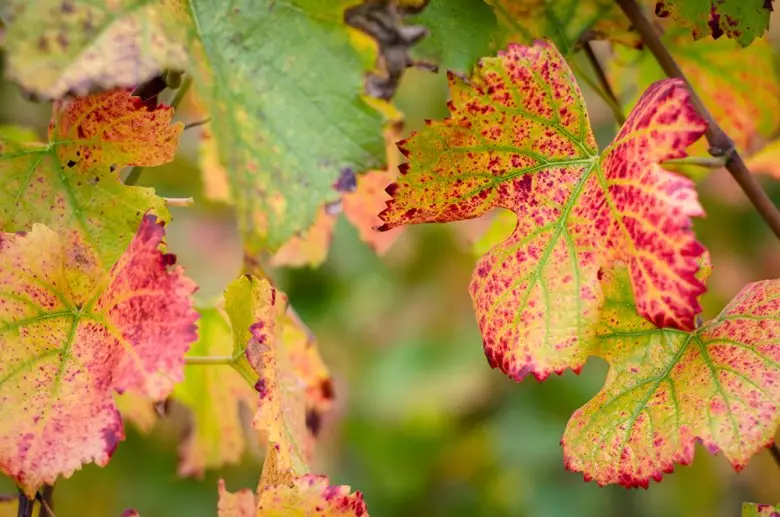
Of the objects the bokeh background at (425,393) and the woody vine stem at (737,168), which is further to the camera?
the bokeh background at (425,393)

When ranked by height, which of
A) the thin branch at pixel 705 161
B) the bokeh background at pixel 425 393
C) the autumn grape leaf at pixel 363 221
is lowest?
the bokeh background at pixel 425 393

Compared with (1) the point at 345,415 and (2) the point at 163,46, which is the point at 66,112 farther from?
(1) the point at 345,415

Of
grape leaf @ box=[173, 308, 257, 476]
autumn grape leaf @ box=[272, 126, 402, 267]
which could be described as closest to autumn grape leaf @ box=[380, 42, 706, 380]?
autumn grape leaf @ box=[272, 126, 402, 267]

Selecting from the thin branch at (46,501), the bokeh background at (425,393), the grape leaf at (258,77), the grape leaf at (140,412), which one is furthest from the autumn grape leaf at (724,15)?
the bokeh background at (425,393)

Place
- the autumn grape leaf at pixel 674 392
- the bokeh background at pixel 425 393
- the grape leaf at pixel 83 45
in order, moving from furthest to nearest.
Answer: the bokeh background at pixel 425 393, the autumn grape leaf at pixel 674 392, the grape leaf at pixel 83 45

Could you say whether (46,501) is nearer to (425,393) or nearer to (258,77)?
(258,77)

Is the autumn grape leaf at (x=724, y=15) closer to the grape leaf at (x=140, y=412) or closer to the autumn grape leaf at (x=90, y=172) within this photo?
the autumn grape leaf at (x=90, y=172)
